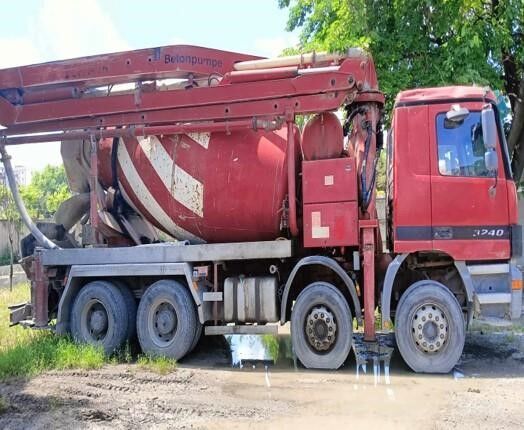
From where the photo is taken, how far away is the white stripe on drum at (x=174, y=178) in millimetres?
7691

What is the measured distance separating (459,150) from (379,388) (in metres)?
2.87

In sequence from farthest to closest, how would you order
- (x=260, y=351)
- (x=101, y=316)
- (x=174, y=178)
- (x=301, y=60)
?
(x=260, y=351), (x=101, y=316), (x=174, y=178), (x=301, y=60)

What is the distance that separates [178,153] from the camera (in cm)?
780

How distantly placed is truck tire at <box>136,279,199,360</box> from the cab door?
10.5 feet

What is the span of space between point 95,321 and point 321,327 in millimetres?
3171

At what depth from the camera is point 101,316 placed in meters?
7.91

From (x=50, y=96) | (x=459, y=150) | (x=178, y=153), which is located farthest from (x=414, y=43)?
(x=50, y=96)

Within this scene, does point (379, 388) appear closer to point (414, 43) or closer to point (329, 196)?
point (329, 196)

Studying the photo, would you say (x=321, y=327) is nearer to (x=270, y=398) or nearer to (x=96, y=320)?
(x=270, y=398)

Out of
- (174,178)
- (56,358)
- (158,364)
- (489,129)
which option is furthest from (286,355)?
(489,129)

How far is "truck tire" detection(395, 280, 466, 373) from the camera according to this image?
21.4 feet

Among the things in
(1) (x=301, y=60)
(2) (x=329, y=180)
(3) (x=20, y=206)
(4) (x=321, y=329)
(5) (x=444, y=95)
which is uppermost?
(1) (x=301, y=60)

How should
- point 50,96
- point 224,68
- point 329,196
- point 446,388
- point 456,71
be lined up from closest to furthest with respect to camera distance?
1. point 446,388
2. point 329,196
3. point 224,68
4. point 50,96
5. point 456,71

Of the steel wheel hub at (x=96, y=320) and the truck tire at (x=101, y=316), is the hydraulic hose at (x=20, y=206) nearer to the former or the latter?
the truck tire at (x=101, y=316)
